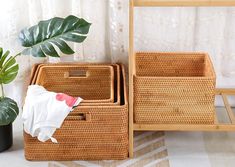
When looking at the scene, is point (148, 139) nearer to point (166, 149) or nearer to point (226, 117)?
point (166, 149)

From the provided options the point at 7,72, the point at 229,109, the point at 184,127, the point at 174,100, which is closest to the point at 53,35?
the point at 7,72

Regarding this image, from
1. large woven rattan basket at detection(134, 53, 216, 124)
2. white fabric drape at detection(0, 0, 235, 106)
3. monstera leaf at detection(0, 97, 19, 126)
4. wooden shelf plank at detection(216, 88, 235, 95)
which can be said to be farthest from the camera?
wooden shelf plank at detection(216, 88, 235, 95)

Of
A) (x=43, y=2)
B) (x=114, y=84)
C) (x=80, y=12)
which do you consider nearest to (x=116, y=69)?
(x=114, y=84)

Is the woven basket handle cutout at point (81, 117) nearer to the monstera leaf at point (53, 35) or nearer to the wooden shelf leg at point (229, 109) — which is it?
the monstera leaf at point (53, 35)

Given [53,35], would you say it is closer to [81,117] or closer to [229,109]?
[81,117]

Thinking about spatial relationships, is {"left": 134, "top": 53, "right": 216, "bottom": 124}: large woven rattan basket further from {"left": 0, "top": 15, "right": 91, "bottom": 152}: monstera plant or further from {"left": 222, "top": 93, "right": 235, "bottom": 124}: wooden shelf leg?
{"left": 0, "top": 15, "right": 91, "bottom": 152}: monstera plant

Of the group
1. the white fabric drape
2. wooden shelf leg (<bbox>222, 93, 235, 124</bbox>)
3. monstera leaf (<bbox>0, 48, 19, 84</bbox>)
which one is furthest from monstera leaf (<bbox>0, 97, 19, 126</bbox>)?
wooden shelf leg (<bbox>222, 93, 235, 124</bbox>)

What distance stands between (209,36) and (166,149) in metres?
0.62

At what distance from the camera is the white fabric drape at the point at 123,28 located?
7.80 feet

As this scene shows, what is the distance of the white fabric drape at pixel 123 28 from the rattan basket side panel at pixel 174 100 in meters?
→ 0.34

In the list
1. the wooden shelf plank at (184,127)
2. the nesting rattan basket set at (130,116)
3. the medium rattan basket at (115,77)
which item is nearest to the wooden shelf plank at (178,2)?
the nesting rattan basket set at (130,116)

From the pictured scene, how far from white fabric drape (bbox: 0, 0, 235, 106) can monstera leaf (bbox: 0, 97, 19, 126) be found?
1.31ft

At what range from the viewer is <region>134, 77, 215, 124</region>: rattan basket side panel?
2.16m

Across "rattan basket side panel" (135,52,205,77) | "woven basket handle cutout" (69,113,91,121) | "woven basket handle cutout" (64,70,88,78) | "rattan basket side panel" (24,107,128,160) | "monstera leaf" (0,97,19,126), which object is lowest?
"rattan basket side panel" (24,107,128,160)
